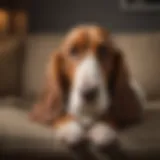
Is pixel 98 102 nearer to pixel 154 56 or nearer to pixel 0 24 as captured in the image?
pixel 154 56

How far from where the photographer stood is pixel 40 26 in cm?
306

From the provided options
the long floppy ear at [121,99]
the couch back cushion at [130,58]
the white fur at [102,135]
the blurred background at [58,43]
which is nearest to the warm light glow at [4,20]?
the blurred background at [58,43]

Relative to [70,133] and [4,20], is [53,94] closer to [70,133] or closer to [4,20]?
[70,133]

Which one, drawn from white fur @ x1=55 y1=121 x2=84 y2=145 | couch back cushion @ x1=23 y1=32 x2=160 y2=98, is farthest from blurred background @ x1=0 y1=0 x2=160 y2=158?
white fur @ x1=55 y1=121 x2=84 y2=145

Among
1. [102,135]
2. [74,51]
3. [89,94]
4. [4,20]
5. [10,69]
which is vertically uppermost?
[4,20]

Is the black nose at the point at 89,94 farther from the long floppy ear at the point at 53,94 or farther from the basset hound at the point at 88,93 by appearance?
the long floppy ear at the point at 53,94

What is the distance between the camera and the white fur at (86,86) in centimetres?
149

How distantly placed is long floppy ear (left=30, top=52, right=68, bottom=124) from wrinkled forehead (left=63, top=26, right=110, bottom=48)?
8cm

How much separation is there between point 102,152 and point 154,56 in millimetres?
1093

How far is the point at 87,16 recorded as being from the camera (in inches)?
120

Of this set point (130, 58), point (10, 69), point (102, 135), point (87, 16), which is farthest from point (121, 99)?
point (87, 16)

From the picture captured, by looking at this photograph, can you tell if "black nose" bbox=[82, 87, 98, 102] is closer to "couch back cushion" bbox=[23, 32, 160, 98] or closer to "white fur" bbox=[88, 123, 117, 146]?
"white fur" bbox=[88, 123, 117, 146]

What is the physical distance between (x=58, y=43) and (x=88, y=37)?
92 cm

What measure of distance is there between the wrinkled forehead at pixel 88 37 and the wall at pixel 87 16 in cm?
139
